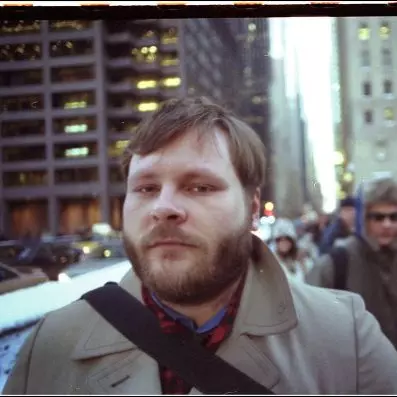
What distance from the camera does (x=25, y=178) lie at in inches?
78.9

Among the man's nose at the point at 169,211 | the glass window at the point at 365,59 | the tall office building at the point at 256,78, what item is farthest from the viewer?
the glass window at the point at 365,59

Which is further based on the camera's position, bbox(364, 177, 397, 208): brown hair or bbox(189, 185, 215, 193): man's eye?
bbox(364, 177, 397, 208): brown hair

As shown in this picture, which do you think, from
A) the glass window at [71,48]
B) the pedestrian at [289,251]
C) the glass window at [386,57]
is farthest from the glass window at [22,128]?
the glass window at [386,57]

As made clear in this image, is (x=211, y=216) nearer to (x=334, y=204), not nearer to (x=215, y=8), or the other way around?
(x=334, y=204)

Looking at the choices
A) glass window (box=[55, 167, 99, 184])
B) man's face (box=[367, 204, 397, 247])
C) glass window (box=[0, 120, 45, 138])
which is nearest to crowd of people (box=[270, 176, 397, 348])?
man's face (box=[367, 204, 397, 247])

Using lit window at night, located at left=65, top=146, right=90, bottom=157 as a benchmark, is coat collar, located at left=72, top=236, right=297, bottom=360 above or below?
below

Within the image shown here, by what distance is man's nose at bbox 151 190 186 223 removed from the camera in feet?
5.60

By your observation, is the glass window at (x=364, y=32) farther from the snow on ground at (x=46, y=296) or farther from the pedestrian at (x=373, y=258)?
the snow on ground at (x=46, y=296)

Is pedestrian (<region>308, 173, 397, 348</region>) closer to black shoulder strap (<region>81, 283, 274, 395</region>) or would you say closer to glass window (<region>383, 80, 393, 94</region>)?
glass window (<region>383, 80, 393, 94</region>)

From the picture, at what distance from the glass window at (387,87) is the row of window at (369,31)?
19 cm

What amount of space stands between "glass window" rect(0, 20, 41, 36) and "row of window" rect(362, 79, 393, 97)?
1436 millimetres

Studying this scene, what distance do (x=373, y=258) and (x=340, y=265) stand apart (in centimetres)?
14

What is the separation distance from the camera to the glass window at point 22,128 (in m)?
1.98

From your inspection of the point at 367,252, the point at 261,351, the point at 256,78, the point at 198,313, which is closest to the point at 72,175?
the point at 198,313
